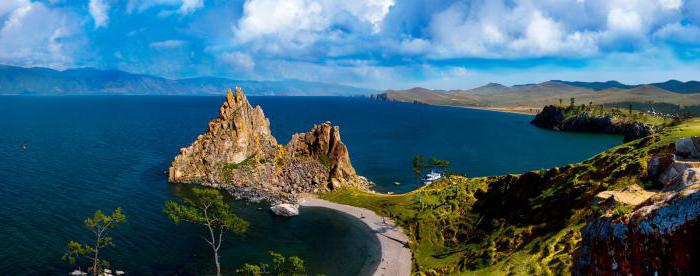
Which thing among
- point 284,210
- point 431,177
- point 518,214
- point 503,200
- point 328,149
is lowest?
point 284,210

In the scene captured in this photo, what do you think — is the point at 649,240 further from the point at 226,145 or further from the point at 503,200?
the point at 226,145

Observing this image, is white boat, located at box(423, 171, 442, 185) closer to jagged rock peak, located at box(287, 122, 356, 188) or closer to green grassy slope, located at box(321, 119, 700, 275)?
jagged rock peak, located at box(287, 122, 356, 188)

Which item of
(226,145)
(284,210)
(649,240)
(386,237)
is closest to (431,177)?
(386,237)

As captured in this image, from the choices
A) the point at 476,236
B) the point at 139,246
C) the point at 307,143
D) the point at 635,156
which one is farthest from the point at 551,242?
the point at 307,143

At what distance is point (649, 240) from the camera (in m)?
16.0

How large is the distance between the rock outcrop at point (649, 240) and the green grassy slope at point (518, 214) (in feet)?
67.3

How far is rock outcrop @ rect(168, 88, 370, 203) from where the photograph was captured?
129750mm

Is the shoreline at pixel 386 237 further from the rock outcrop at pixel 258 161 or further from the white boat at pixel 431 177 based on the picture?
the white boat at pixel 431 177

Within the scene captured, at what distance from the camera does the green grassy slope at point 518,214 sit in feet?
172

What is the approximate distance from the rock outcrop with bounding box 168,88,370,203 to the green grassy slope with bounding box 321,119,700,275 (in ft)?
107

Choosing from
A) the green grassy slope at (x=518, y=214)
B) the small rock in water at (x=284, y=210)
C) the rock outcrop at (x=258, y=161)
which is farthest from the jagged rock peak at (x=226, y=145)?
the green grassy slope at (x=518, y=214)

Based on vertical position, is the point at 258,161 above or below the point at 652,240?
below

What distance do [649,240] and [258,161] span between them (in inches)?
5020

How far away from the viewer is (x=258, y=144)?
142 metres
